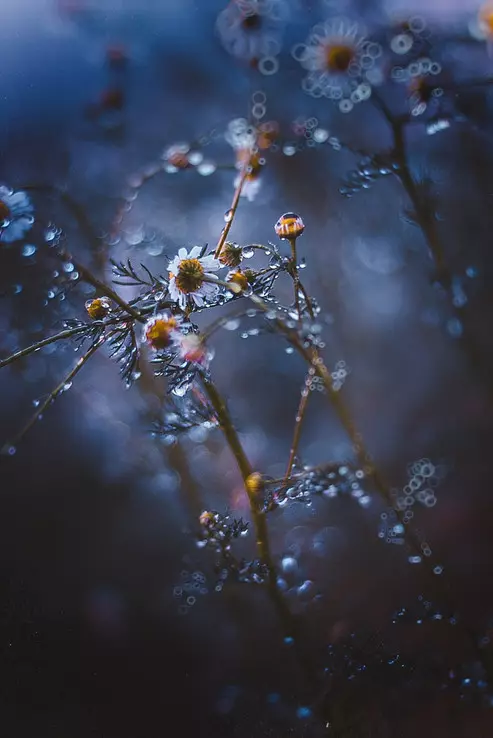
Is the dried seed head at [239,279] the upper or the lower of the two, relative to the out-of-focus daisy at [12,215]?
lower

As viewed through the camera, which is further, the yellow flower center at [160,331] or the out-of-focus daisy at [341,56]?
the out-of-focus daisy at [341,56]

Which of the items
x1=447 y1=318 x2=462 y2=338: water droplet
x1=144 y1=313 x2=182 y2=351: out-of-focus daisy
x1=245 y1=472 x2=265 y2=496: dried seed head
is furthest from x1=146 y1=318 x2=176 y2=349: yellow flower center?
x1=447 y1=318 x2=462 y2=338: water droplet

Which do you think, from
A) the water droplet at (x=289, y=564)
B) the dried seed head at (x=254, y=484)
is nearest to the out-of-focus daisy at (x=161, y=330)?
the dried seed head at (x=254, y=484)

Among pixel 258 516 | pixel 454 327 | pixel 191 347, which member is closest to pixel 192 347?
pixel 191 347

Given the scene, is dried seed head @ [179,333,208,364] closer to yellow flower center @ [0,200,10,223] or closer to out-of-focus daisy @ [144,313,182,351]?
out-of-focus daisy @ [144,313,182,351]

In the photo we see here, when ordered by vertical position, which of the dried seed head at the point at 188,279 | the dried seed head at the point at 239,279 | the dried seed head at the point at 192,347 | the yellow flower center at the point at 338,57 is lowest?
the dried seed head at the point at 192,347

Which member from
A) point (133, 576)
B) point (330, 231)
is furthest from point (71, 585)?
point (330, 231)

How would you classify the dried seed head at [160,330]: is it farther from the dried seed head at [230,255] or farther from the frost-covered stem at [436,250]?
the frost-covered stem at [436,250]

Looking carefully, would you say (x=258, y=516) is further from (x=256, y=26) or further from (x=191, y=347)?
(x=256, y=26)
